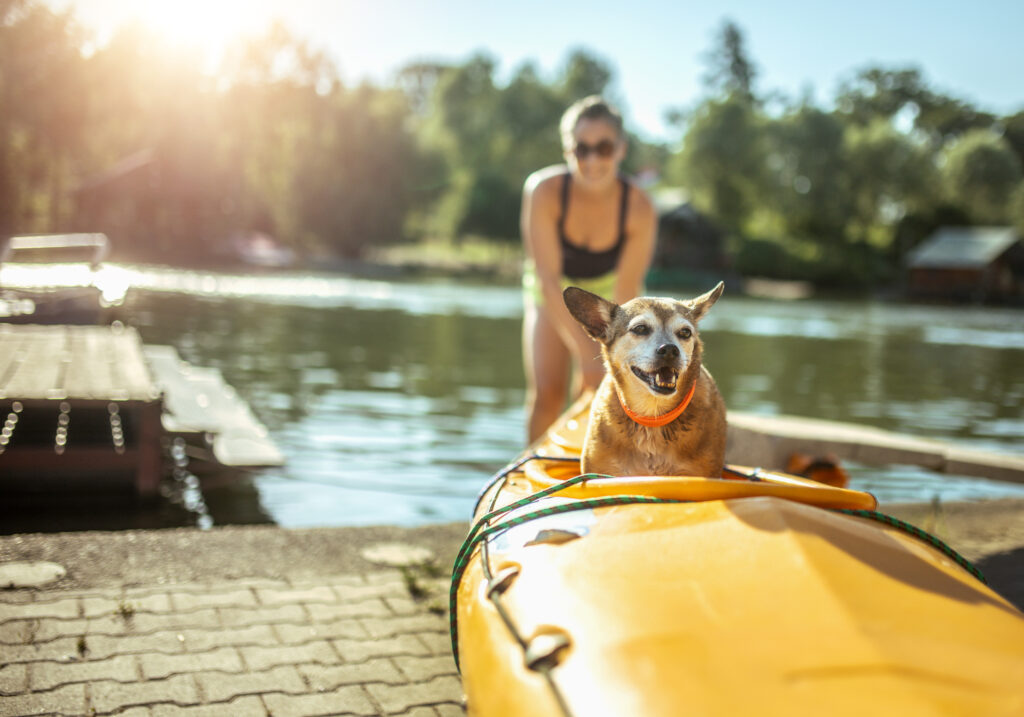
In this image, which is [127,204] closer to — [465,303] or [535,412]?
[465,303]

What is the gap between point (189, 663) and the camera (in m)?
3.59

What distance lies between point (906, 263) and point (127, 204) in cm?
5482

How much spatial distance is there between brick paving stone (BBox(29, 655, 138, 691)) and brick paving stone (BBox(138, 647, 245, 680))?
54 millimetres

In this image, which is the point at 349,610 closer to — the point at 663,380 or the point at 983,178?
the point at 663,380

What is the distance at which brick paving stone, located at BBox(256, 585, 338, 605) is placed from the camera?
170 inches

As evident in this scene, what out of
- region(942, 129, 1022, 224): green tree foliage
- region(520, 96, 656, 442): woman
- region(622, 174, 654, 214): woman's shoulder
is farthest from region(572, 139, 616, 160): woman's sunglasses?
region(942, 129, 1022, 224): green tree foliage

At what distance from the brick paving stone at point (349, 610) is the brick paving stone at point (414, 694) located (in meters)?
0.68

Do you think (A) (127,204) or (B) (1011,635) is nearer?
(B) (1011,635)

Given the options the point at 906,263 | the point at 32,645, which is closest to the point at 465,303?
the point at 32,645

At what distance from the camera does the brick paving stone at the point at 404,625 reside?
13.3 feet

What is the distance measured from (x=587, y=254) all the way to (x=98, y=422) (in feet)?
16.2

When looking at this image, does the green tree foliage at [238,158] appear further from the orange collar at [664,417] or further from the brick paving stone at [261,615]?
the orange collar at [664,417]

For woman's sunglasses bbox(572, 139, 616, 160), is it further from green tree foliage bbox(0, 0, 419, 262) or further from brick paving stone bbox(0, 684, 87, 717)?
green tree foliage bbox(0, 0, 419, 262)

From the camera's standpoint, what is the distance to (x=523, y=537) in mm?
2709
